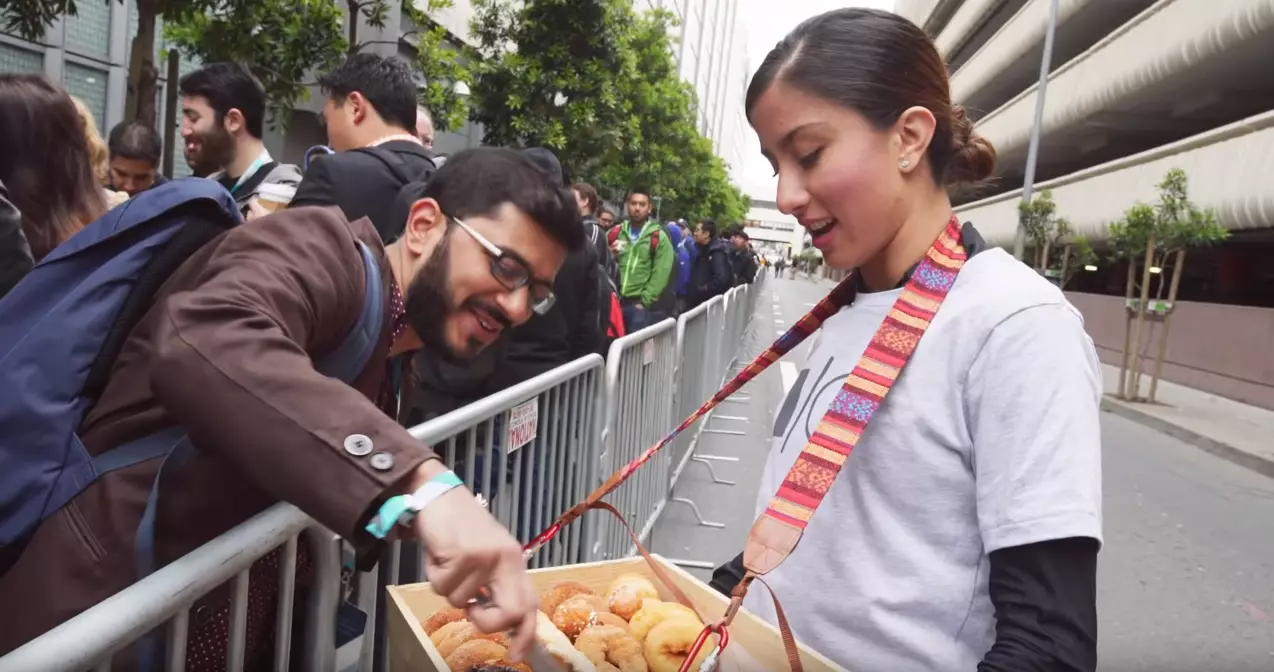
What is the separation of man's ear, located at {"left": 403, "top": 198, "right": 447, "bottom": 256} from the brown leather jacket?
0.22m

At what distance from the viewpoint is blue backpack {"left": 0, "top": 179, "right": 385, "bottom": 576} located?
3.99ft

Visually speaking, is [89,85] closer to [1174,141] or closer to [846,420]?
[846,420]

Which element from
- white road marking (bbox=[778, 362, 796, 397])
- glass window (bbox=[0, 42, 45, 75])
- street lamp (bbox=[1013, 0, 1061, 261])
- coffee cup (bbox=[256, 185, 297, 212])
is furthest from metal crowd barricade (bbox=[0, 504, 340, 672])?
street lamp (bbox=[1013, 0, 1061, 261])

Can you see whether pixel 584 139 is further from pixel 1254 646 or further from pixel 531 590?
pixel 531 590

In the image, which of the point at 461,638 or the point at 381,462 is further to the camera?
the point at 461,638

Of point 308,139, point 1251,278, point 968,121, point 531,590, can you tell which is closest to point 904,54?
point 968,121

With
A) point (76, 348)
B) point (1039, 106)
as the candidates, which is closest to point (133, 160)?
point (76, 348)

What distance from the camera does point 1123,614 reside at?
16.3 ft

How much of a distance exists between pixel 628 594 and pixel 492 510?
1048mm

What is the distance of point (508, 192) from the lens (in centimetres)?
172

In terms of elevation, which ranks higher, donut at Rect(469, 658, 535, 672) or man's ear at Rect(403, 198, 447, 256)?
man's ear at Rect(403, 198, 447, 256)

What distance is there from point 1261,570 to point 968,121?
576 centimetres

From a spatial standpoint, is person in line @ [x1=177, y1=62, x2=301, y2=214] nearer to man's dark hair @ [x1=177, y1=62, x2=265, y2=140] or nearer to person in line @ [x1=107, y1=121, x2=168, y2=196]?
man's dark hair @ [x1=177, y1=62, x2=265, y2=140]

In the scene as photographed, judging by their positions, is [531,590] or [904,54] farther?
[904,54]
